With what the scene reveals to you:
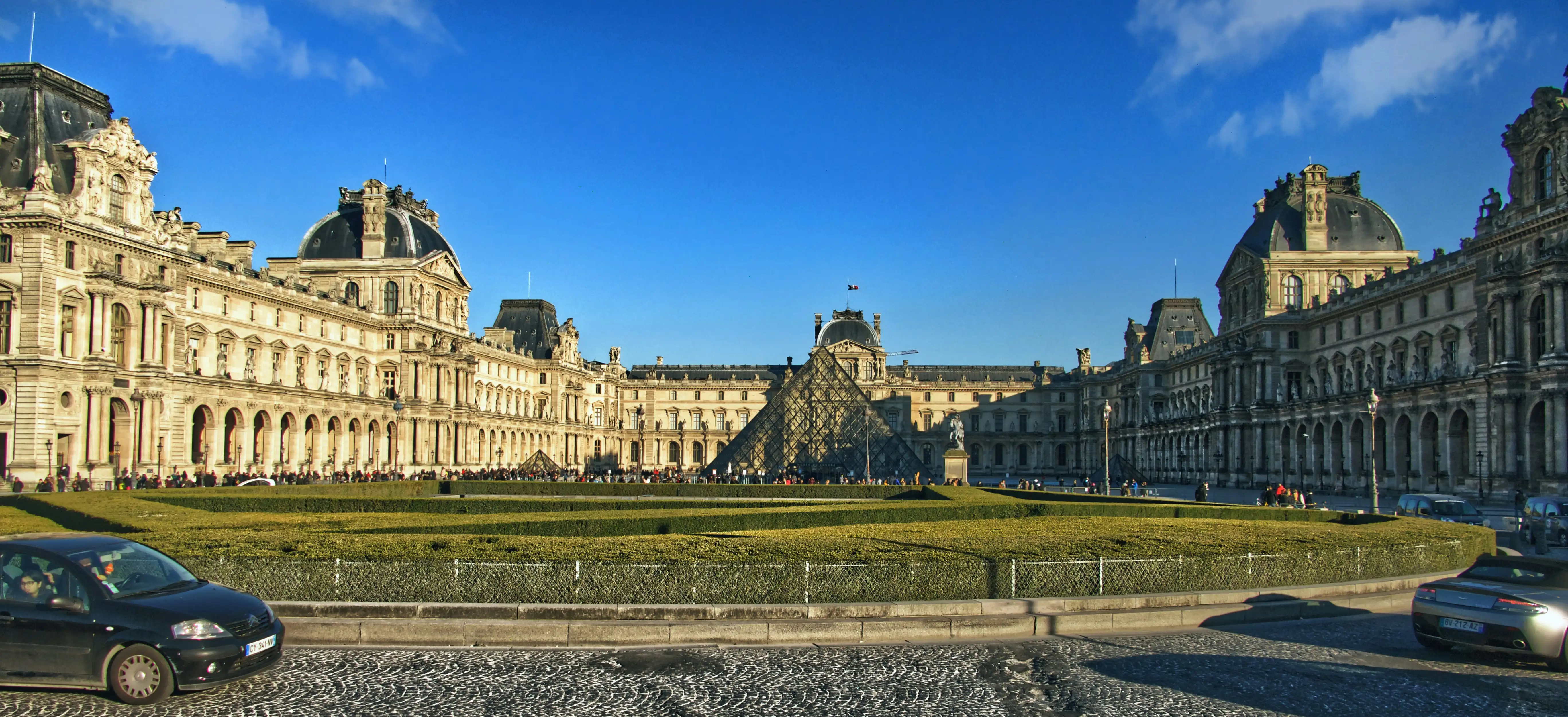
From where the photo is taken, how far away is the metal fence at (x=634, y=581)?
10984 mm

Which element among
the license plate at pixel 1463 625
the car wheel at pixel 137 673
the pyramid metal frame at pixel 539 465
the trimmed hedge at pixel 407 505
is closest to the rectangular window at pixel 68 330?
the trimmed hedge at pixel 407 505

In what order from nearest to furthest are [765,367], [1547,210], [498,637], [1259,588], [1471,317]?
[498,637], [1259,588], [1547,210], [1471,317], [765,367]

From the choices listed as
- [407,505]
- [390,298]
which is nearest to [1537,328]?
[407,505]

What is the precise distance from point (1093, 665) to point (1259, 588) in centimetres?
450

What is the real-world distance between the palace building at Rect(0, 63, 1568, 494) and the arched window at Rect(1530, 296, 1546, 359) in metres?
0.07

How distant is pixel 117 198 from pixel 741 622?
35974 mm

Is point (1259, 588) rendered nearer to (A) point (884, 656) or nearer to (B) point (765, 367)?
(A) point (884, 656)

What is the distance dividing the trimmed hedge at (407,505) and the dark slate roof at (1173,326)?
6341cm

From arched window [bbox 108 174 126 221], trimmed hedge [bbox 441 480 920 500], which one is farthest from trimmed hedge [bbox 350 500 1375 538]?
arched window [bbox 108 174 126 221]

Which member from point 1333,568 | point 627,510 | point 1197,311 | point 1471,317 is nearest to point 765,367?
point 1197,311

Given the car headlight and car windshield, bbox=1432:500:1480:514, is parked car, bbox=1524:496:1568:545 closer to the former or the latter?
car windshield, bbox=1432:500:1480:514

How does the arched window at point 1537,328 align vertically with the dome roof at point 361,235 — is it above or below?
below

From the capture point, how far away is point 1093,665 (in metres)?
9.41

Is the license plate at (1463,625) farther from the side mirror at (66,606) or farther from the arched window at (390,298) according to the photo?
the arched window at (390,298)
